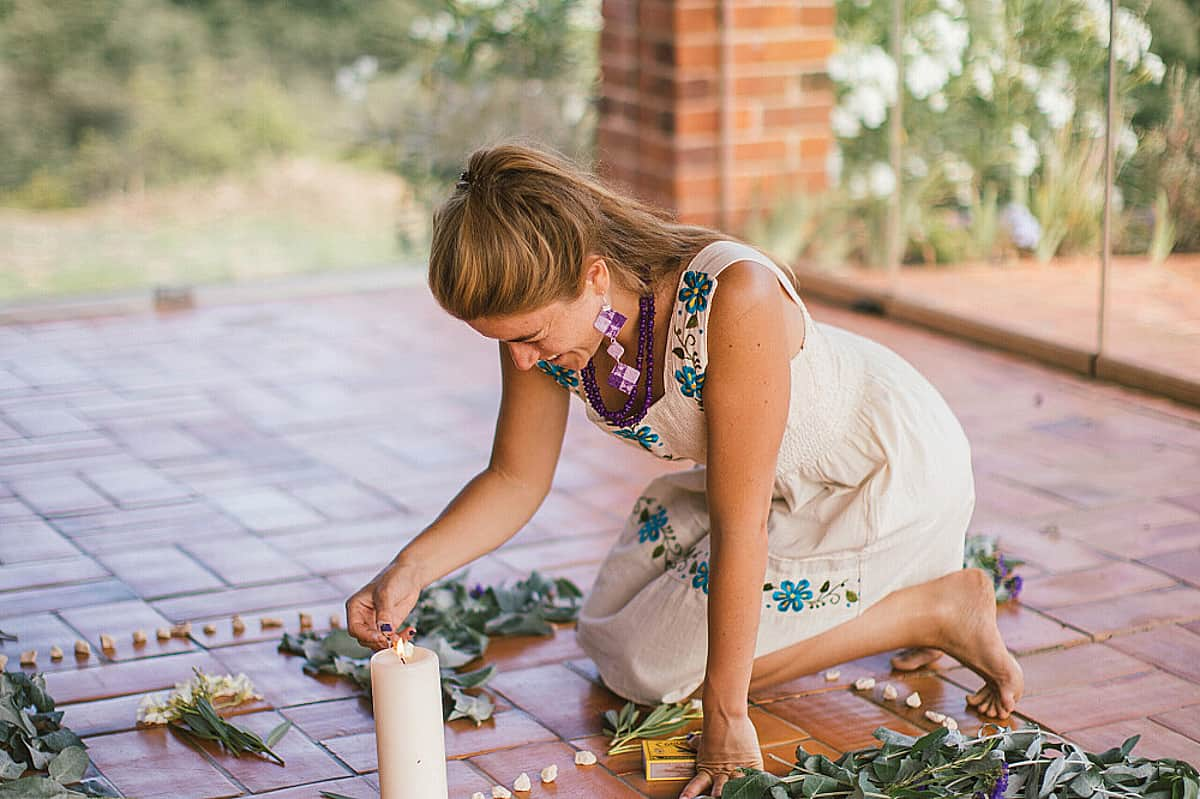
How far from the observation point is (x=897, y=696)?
2.38 metres

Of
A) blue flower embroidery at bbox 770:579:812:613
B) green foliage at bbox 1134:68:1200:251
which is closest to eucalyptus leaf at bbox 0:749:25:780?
blue flower embroidery at bbox 770:579:812:613

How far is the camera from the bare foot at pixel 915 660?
8.04 feet

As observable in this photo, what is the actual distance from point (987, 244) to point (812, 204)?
0.63 metres

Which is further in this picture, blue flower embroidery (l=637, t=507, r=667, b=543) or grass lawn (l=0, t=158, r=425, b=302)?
grass lawn (l=0, t=158, r=425, b=302)

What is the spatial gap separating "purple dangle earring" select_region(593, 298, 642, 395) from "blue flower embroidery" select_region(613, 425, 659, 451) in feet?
0.19

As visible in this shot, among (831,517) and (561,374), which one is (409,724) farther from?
(831,517)

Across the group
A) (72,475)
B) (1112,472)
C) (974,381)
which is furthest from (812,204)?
(72,475)

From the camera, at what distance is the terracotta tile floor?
2281 millimetres

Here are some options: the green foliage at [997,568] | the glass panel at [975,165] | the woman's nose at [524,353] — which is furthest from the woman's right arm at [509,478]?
the glass panel at [975,165]

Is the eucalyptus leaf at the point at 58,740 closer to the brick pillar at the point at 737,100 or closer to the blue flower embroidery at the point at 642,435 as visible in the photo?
the blue flower embroidery at the point at 642,435

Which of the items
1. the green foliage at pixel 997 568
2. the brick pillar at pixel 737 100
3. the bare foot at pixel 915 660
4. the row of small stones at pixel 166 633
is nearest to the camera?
the bare foot at pixel 915 660

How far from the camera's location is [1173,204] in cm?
404

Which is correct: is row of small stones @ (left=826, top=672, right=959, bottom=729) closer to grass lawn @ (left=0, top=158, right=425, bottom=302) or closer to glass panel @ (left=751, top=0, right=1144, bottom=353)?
glass panel @ (left=751, top=0, right=1144, bottom=353)

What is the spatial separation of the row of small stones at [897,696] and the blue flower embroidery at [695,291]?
69 centimetres
